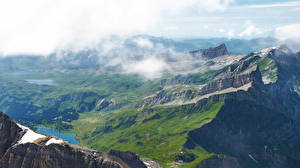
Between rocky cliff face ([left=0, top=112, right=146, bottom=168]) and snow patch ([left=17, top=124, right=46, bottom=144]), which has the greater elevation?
snow patch ([left=17, top=124, right=46, bottom=144])

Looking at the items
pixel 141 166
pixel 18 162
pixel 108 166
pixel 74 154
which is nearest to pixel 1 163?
pixel 18 162

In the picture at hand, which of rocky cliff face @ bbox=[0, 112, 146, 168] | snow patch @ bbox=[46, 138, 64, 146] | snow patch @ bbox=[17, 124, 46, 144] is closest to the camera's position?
rocky cliff face @ bbox=[0, 112, 146, 168]

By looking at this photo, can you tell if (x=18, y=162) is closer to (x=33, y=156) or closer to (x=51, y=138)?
(x=33, y=156)

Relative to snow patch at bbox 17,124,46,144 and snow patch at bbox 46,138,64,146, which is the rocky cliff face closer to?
snow patch at bbox 46,138,64,146

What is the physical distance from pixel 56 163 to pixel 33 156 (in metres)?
9.68

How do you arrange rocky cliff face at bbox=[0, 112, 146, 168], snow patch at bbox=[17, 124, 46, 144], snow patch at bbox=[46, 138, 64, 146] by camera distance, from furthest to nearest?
snow patch at bbox=[17, 124, 46, 144] < snow patch at bbox=[46, 138, 64, 146] < rocky cliff face at bbox=[0, 112, 146, 168]

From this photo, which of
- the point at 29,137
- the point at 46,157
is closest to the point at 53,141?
the point at 46,157

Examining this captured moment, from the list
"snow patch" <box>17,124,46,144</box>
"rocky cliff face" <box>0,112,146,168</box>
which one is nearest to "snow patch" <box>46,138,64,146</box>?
"rocky cliff face" <box>0,112,146,168</box>

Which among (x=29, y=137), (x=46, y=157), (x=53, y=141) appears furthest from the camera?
(x=29, y=137)

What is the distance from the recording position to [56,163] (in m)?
125

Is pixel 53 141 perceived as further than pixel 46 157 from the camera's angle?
Yes

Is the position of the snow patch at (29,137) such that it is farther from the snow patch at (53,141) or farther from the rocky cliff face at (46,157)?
the snow patch at (53,141)

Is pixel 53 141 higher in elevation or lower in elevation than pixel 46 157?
higher

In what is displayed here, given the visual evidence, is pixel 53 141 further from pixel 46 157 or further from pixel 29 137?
pixel 29 137
